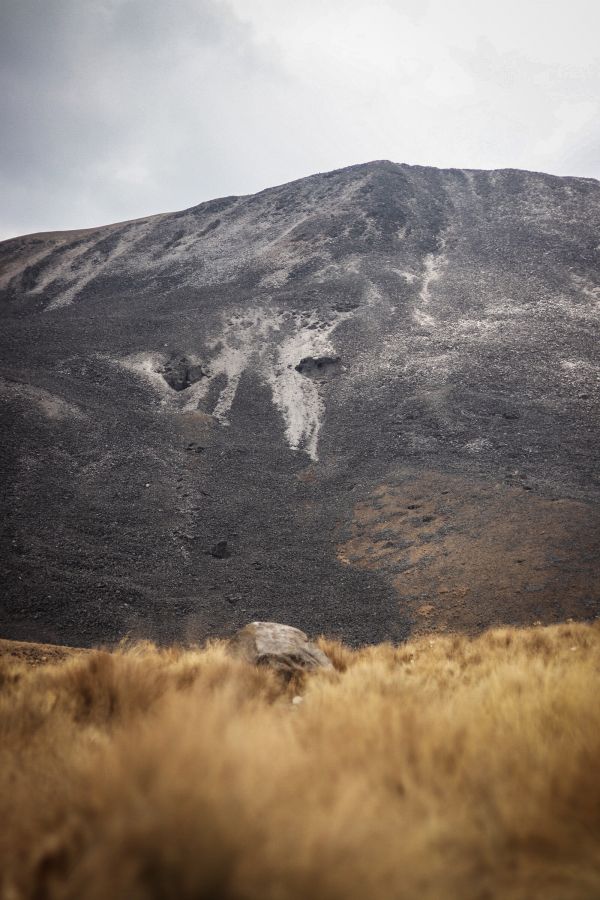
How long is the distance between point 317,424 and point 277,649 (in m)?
22.2

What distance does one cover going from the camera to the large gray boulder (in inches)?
195

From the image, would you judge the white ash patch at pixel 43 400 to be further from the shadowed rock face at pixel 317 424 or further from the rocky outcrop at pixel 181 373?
the rocky outcrop at pixel 181 373

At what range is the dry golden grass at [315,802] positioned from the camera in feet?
3.84

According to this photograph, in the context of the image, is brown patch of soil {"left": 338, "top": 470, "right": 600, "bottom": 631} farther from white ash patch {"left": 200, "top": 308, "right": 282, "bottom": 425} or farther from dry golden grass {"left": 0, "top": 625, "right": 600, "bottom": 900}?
white ash patch {"left": 200, "top": 308, "right": 282, "bottom": 425}

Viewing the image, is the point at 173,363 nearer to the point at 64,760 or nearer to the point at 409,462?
the point at 409,462

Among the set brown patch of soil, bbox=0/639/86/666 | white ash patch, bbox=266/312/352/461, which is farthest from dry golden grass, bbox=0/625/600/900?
white ash patch, bbox=266/312/352/461

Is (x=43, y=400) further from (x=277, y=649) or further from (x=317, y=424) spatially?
(x=277, y=649)

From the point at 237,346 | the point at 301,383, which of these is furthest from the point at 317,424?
the point at 237,346

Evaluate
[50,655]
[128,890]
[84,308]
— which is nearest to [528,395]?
[50,655]

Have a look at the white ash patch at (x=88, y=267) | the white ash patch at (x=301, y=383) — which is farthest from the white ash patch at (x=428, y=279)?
the white ash patch at (x=88, y=267)

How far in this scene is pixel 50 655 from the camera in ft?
21.6

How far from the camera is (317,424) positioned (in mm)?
26891

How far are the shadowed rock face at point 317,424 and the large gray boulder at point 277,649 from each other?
752 cm

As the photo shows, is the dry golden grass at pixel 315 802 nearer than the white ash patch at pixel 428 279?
Yes
